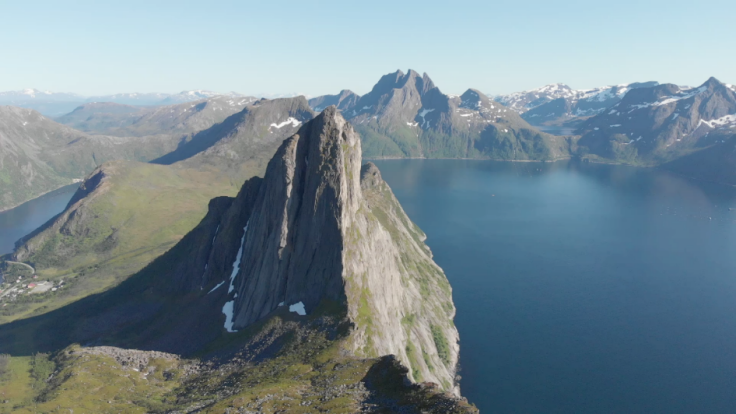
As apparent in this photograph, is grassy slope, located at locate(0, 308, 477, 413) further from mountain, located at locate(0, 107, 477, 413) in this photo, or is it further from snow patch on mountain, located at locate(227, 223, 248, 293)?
snow patch on mountain, located at locate(227, 223, 248, 293)

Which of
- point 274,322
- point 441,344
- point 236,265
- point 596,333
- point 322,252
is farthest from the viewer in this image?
point 596,333

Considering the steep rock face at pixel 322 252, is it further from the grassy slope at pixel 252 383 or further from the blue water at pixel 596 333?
the blue water at pixel 596 333

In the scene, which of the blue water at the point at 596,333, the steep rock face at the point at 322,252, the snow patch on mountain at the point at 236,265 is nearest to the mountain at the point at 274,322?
the steep rock face at the point at 322,252

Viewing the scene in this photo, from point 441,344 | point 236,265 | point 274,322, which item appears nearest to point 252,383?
point 274,322

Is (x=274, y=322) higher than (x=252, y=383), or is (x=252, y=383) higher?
(x=274, y=322)

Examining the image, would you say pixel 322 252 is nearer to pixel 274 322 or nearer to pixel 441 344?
pixel 274 322

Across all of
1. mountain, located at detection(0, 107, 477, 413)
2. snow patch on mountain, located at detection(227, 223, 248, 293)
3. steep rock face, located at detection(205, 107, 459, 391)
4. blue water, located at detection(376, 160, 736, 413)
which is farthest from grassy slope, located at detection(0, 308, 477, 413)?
blue water, located at detection(376, 160, 736, 413)
